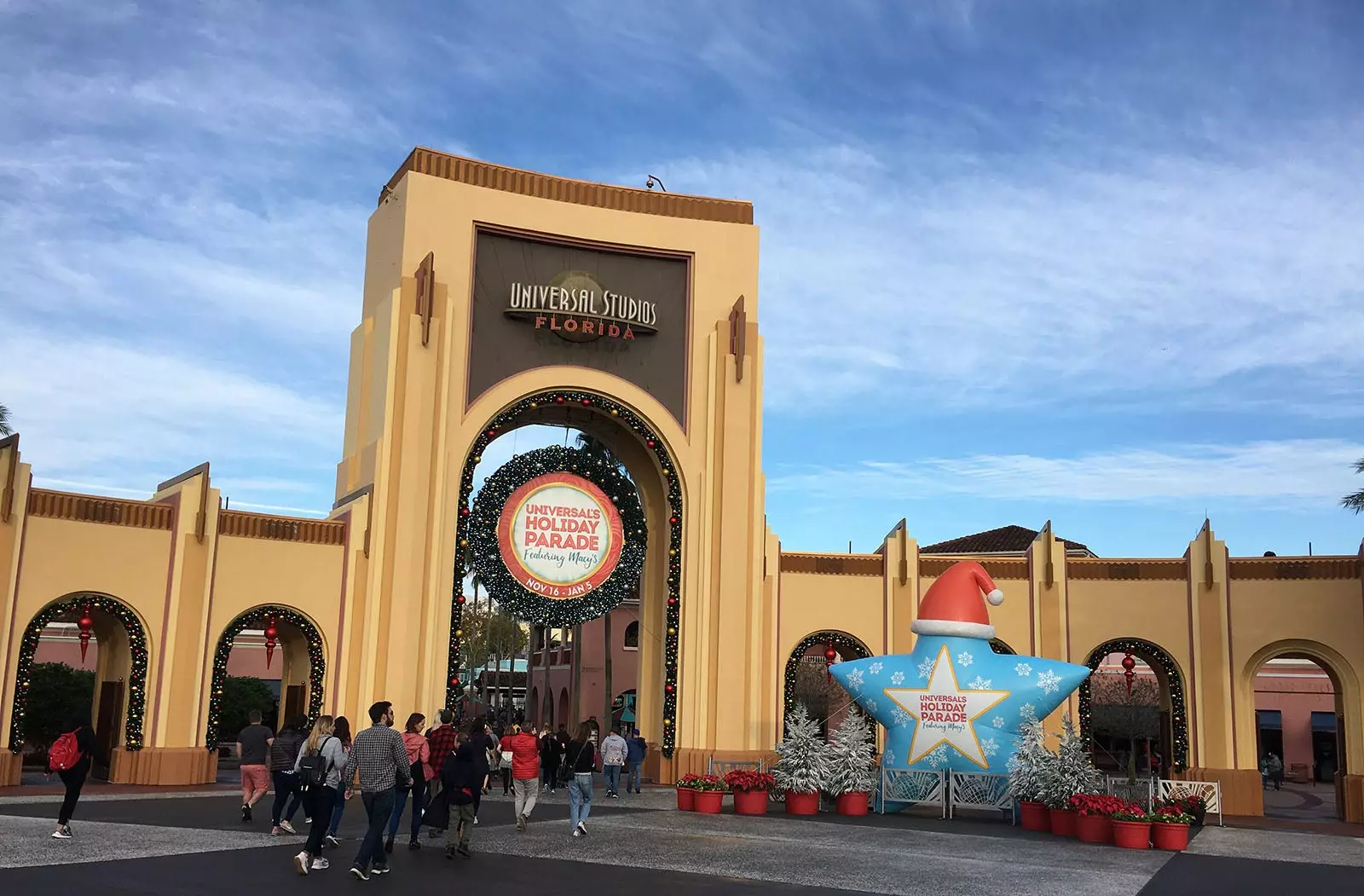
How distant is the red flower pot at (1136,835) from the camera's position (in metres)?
20.0

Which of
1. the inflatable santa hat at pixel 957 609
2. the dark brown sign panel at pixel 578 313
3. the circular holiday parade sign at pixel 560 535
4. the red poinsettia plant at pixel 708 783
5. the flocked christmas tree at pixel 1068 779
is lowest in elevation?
the red poinsettia plant at pixel 708 783

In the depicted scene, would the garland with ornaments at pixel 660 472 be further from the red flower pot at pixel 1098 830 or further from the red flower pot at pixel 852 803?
the red flower pot at pixel 1098 830

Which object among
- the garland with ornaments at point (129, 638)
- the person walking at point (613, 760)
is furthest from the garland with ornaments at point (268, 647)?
the person walking at point (613, 760)

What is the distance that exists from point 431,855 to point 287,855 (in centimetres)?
180

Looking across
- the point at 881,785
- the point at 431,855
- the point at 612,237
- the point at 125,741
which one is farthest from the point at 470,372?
the point at 431,855

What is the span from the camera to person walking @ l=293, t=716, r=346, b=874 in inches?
563

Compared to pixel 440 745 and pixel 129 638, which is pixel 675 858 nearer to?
pixel 440 745

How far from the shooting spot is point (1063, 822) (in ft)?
71.6

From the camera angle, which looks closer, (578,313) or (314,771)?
(314,771)

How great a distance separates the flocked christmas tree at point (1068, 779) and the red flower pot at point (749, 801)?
5.05 m

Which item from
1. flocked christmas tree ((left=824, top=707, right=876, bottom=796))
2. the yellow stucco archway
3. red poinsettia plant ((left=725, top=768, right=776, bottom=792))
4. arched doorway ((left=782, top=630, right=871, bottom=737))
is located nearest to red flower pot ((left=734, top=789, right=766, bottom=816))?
red poinsettia plant ((left=725, top=768, right=776, bottom=792))

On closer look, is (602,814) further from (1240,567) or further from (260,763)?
(1240,567)

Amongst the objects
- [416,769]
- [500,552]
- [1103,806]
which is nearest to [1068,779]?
[1103,806]

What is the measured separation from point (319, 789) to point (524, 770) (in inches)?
175
